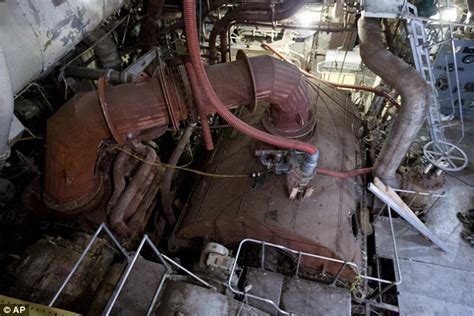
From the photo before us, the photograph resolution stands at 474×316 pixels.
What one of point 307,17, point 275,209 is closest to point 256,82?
point 275,209

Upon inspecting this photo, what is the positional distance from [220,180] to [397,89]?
13.6 ft

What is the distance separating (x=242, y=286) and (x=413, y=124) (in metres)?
4.61

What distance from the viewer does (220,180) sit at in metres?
7.62

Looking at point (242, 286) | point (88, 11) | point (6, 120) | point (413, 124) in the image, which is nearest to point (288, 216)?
point (242, 286)

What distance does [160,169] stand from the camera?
775cm

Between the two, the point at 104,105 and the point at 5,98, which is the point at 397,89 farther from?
the point at 5,98

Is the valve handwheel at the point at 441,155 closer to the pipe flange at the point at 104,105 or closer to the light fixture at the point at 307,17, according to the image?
the light fixture at the point at 307,17

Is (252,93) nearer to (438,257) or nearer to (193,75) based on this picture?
(193,75)

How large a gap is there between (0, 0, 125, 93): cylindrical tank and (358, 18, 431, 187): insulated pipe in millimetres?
5712

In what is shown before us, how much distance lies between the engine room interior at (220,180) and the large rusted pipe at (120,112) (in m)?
0.03

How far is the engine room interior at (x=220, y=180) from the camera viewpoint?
4926 mm

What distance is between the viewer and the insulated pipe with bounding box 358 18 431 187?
21.0 ft

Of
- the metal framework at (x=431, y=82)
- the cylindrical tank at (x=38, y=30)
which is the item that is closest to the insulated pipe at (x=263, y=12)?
the metal framework at (x=431, y=82)

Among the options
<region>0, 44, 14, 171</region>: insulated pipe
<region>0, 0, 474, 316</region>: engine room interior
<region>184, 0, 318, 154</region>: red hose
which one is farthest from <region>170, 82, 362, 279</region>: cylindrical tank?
<region>0, 44, 14, 171</region>: insulated pipe
